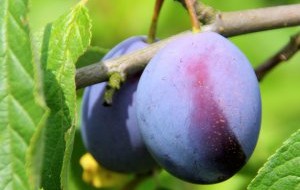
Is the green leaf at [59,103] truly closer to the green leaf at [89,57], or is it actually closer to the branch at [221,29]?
the branch at [221,29]

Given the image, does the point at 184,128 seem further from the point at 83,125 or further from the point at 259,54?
the point at 259,54

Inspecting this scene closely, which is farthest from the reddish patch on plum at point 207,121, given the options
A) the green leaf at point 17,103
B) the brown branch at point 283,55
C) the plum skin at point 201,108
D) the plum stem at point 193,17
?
the brown branch at point 283,55

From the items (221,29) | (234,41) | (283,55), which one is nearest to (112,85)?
(221,29)

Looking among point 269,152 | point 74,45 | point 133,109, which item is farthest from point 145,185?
point 74,45

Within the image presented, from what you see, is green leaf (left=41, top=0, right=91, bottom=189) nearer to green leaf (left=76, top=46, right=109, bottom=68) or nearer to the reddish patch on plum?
the reddish patch on plum

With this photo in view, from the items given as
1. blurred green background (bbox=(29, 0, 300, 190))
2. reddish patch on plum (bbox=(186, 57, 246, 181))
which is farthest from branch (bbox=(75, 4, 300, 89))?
blurred green background (bbox=(29, 0, 300, 190))

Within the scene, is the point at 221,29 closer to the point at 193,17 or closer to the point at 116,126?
the point at 193,17

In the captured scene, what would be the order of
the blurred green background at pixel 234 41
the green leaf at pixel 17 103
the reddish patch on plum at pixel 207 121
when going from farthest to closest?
1. the blurred green background at pixel 234 41
2. the reddish patch on plum at pixel 207 121
3. the green leaf at pixel 17 103
